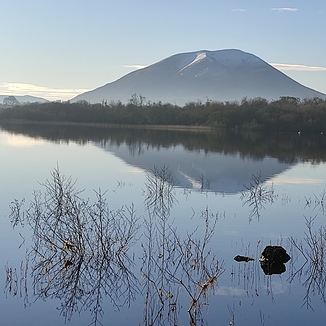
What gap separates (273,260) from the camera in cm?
1104

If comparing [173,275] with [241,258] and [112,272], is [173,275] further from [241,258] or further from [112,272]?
[241,258]

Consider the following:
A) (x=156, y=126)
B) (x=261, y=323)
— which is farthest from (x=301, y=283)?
(x=156, y=126)

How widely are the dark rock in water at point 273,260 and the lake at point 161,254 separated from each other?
1.6 inches

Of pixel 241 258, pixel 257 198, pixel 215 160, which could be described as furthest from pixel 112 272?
pixel 215 160

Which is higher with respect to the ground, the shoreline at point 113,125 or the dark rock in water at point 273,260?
the dark rock in water at point 273,260

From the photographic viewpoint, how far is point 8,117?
85312mm

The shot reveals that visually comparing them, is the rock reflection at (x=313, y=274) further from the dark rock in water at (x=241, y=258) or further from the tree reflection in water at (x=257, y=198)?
the tree reflection in water at (x=257, y=198)

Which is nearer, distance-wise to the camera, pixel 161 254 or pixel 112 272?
pixel 112 272

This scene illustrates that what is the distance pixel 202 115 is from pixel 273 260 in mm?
62913

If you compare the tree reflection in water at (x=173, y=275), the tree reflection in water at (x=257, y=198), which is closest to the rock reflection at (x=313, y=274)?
the tree reflection in water at (x=173, y=275)

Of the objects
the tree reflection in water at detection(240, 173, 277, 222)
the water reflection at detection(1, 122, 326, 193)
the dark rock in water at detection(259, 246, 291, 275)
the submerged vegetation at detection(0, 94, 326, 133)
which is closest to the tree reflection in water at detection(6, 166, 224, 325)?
the dark rock in water at detection(259, 246, 291, 275)

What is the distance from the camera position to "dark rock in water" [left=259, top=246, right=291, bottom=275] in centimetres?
1084

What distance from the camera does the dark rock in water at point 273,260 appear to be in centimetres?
1084

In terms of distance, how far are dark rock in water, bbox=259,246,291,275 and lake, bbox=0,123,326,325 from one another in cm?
4
